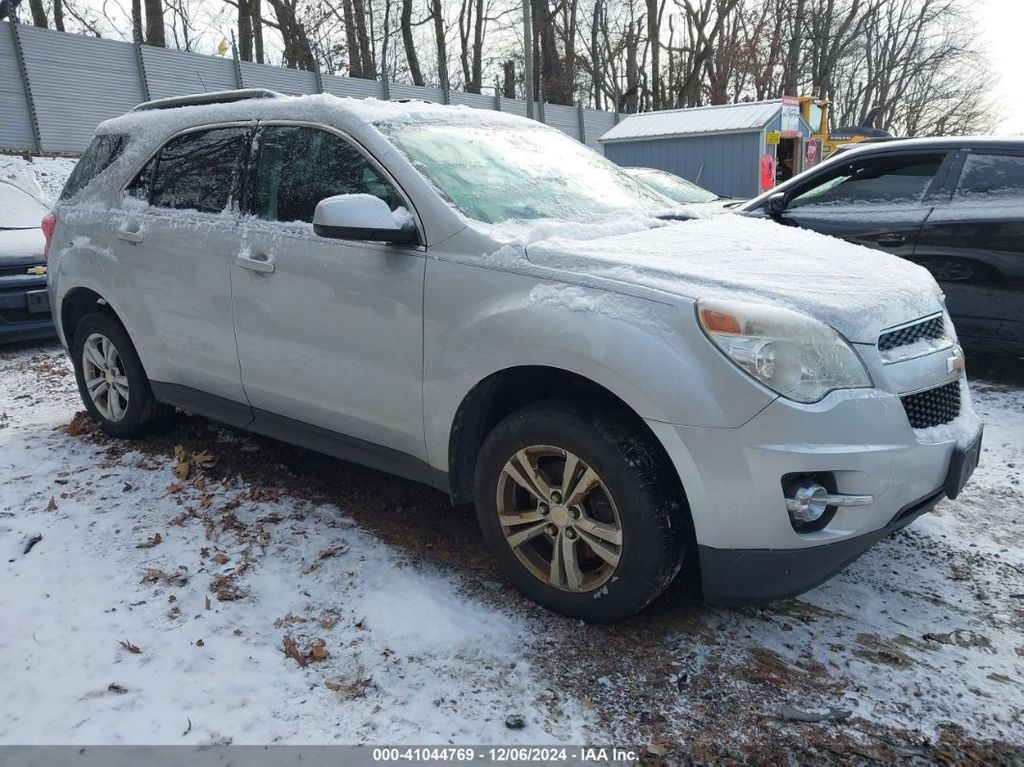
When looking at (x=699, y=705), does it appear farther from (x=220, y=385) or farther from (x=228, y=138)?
(x=228, y=138)

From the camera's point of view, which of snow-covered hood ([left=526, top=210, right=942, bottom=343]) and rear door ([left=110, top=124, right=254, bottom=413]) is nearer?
snow-covered hood ([left=526, top=210, right=942, bottom=343])

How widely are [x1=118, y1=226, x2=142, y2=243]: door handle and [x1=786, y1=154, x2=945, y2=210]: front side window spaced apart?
454cm

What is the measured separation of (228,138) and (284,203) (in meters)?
0.59

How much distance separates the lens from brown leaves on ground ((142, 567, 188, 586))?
121 inches

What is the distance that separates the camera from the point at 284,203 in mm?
3484

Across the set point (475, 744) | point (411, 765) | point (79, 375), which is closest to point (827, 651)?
point (475, 744)

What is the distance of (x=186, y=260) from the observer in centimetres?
377

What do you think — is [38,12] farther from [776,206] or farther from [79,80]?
[776,206]

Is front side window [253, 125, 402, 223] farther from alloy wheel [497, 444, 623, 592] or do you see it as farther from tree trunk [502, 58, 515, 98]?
tree trunk [502, 58, 515, 98]

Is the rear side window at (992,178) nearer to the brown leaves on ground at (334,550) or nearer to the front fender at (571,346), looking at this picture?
the front fender at (571,346)

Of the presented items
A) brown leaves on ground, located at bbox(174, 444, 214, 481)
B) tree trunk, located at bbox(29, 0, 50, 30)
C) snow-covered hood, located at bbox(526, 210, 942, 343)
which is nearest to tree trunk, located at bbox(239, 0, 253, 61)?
tree trunk, located at bbox(29, 0, 50, 30)

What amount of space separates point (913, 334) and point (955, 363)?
27 centimetres

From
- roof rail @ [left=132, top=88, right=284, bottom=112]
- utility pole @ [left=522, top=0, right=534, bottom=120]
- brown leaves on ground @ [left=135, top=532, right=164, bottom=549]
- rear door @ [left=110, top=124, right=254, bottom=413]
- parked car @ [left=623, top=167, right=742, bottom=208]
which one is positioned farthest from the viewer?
utility pole @ [left=522, top=0, right=534, bottom=120]

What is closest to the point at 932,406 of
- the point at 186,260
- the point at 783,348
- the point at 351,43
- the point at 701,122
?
the point at 783,348
